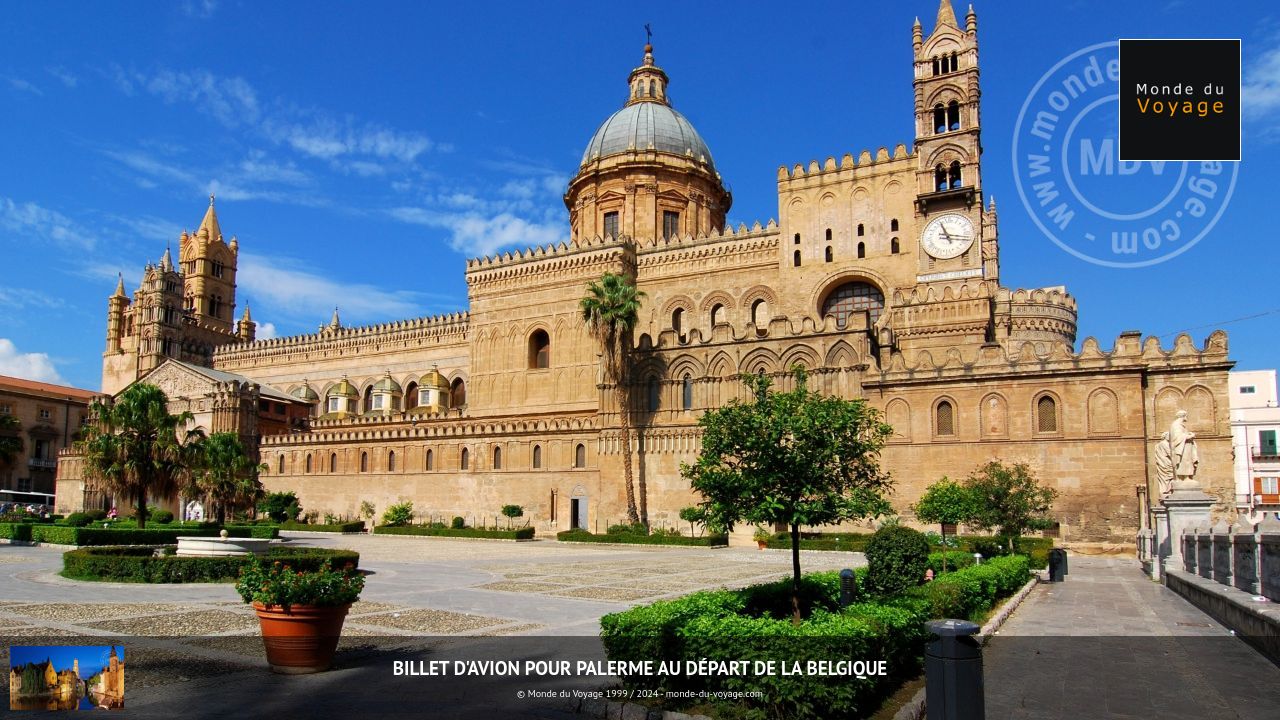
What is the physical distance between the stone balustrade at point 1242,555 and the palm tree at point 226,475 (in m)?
34.7

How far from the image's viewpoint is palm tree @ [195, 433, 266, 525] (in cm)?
3866

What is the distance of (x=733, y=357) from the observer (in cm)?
4294

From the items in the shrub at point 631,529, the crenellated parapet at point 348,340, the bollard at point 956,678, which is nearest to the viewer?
the bollard at point 956,678

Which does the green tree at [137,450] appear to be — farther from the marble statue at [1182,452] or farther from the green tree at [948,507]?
the marble statue at [1182,452]

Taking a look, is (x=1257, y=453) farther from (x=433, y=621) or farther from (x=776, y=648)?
(x=776, y=648)

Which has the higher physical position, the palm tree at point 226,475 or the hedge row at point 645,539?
the palm tree at point 226,475

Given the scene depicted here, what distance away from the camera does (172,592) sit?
16.7 m

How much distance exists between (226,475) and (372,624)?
3055cm

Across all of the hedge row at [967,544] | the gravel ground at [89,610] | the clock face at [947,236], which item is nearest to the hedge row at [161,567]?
the gravel ground at [89,610]

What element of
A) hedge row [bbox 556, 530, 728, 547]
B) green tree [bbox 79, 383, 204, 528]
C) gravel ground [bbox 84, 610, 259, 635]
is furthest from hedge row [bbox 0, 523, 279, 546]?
gravel ground [bbox 84, 610, 259, 635]

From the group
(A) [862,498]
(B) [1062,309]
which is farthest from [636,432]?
(A) [862,498]

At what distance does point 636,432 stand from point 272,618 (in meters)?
35.1

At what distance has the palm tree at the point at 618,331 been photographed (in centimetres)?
4344

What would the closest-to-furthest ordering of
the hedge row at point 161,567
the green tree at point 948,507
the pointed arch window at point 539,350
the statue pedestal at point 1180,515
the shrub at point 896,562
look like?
the shrub at point 896,562 < the hedge row at point 161,567 < the statue pedestal at point 1180,515 < the green tree at point 948,507 < the pointed arch window at point 539,350
